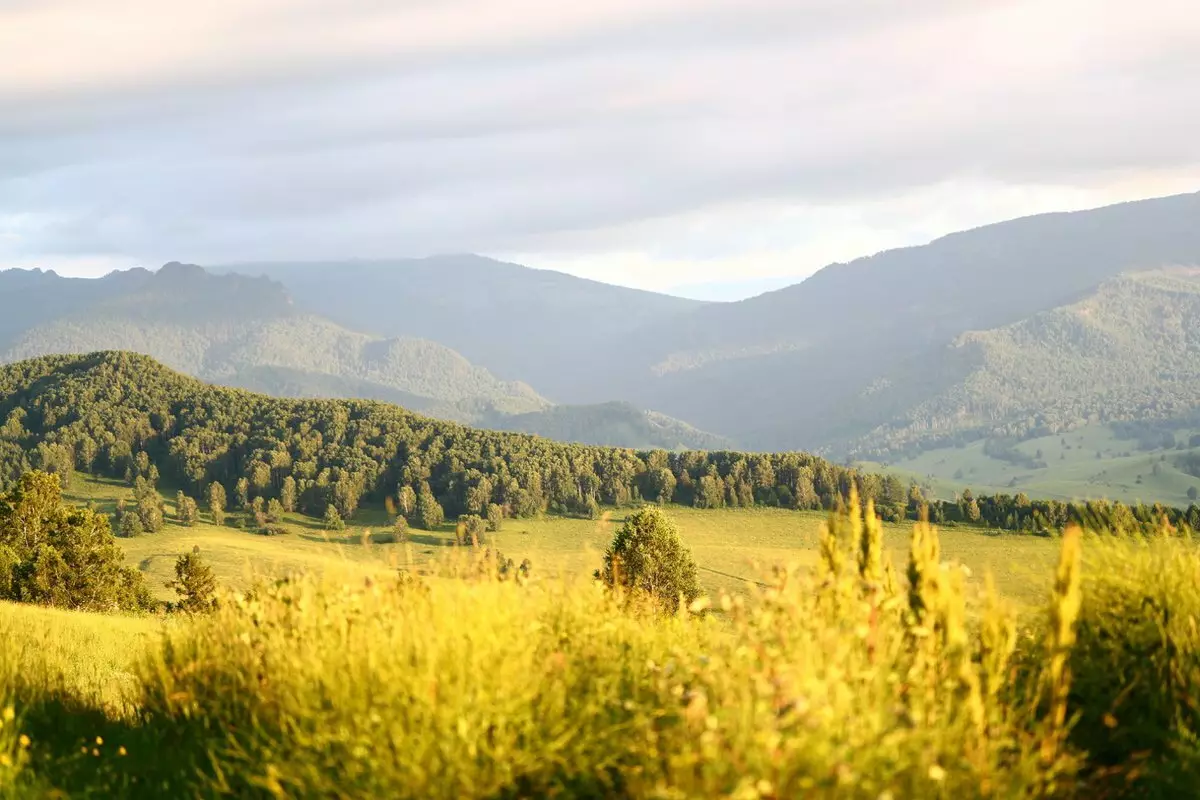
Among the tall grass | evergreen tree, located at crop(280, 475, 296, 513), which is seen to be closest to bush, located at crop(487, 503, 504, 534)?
evergreen tree, located at crop(280, 475, 296, 513)

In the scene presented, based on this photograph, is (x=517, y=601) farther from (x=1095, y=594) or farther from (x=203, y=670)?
(x=1095, y=594)

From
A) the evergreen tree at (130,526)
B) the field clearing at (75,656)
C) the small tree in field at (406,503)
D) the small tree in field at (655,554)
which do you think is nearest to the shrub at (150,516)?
the evergreen tree at (130,526)

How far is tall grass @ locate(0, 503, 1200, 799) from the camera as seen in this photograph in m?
6.03

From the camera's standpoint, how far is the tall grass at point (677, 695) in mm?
6027

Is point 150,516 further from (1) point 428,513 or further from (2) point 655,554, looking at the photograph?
(2) point 655,554

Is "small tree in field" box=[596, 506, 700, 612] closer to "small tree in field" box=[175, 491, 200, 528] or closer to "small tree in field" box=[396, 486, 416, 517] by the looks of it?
"small tree in field" box=[396, 486, 416, 517]

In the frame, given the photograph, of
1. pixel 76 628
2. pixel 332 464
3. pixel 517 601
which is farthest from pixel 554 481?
pixel 517 601

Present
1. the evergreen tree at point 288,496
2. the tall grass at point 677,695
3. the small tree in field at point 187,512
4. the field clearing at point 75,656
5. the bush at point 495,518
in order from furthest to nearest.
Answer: the evergreen tree at point 288,496
the small tree in field at point 187,512
the bush at point 495,518
the field clearing at point 75,656
the tall grass at point 677,695

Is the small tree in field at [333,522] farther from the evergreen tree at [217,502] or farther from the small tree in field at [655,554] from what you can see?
the small tree in field at [655,554]

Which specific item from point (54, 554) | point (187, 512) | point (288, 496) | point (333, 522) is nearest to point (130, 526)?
point (187, 512)

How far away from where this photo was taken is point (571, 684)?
25.2 ft

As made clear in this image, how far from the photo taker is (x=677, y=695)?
688 cm

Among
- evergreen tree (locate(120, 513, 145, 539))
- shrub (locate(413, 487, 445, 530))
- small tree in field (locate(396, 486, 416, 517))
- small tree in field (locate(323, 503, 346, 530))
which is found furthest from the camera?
shrub (locate(413, 487, 445, 530))

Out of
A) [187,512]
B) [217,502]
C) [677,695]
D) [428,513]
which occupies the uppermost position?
[677,695]
